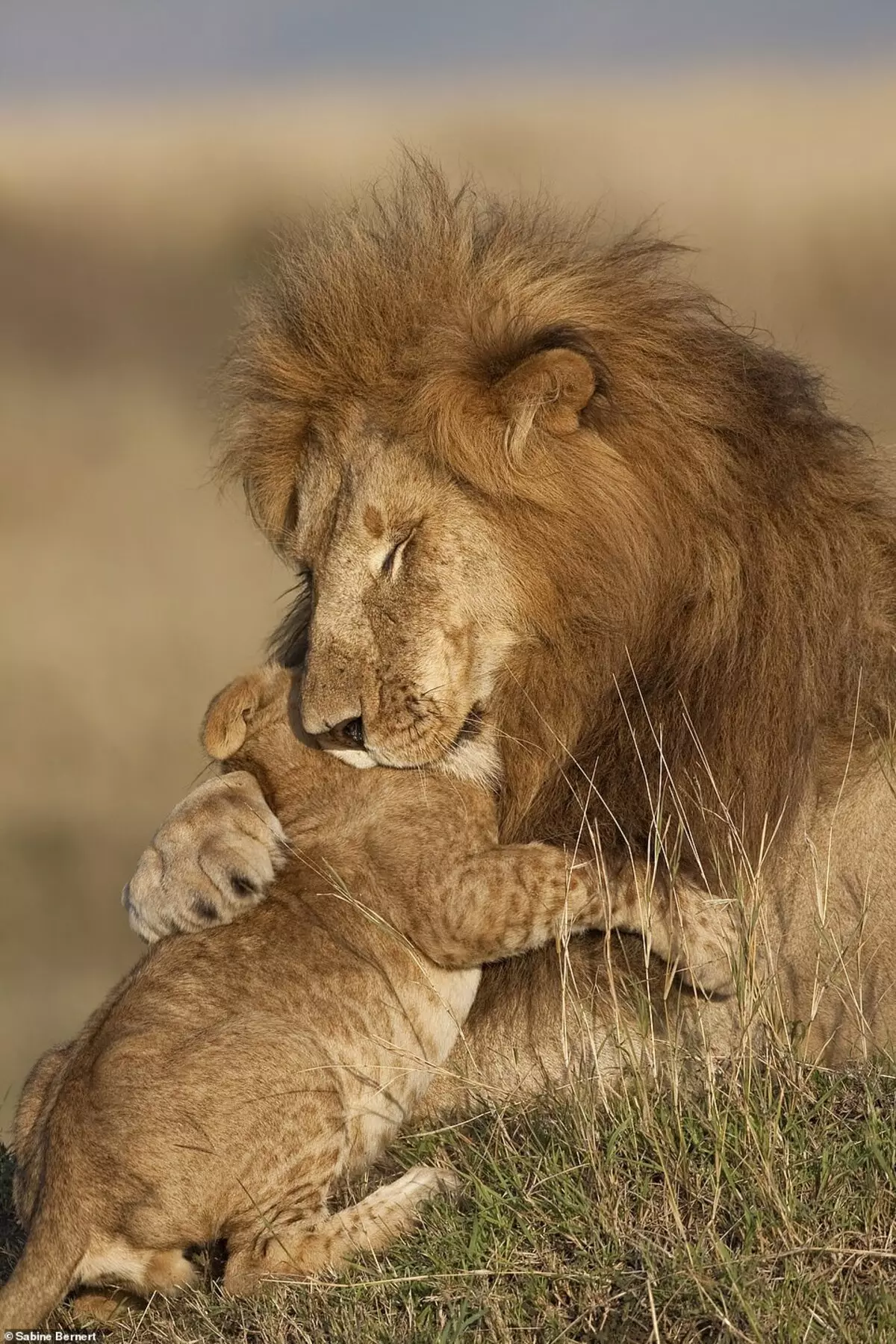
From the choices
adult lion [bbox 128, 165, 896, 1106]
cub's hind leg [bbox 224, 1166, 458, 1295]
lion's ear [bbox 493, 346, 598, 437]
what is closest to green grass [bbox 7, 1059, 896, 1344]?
cub's hind leg [bbox 224, 1166, 458, 1295]

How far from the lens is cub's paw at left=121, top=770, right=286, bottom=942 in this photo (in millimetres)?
4051

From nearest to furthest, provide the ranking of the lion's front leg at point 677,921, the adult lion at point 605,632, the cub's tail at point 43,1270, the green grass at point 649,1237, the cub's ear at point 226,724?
the green grass at point 649,1237 < the cub's tail at point 43,1270 < the lion's front leg at point 677,921 < the adult lion at point 605,632 < the cub's ear at point 226,724

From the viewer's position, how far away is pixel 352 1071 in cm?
397

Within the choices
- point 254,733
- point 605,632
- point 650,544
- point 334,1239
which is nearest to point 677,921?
point 605,632

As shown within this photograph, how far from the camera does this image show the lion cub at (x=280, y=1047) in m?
3.60

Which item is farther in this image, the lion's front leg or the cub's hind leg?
the lion's front leg

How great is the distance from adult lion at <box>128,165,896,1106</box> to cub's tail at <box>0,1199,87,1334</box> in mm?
731

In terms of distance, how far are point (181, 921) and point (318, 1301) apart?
0.90 m

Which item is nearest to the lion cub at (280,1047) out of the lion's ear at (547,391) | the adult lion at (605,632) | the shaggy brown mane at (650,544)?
the adult lion at (605,632)

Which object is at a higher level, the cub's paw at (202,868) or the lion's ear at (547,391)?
the lion's ear at (547,391)

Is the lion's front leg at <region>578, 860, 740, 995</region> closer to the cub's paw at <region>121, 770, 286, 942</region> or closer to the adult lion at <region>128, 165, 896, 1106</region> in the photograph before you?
the adult lion at <region>128, 165, 896, 1106</region>

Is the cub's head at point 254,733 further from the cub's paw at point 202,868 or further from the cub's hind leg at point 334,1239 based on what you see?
the cub's hind leg at point 334,1239

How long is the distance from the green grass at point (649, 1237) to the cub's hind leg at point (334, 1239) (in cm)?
6

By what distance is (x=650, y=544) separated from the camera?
4.16m
